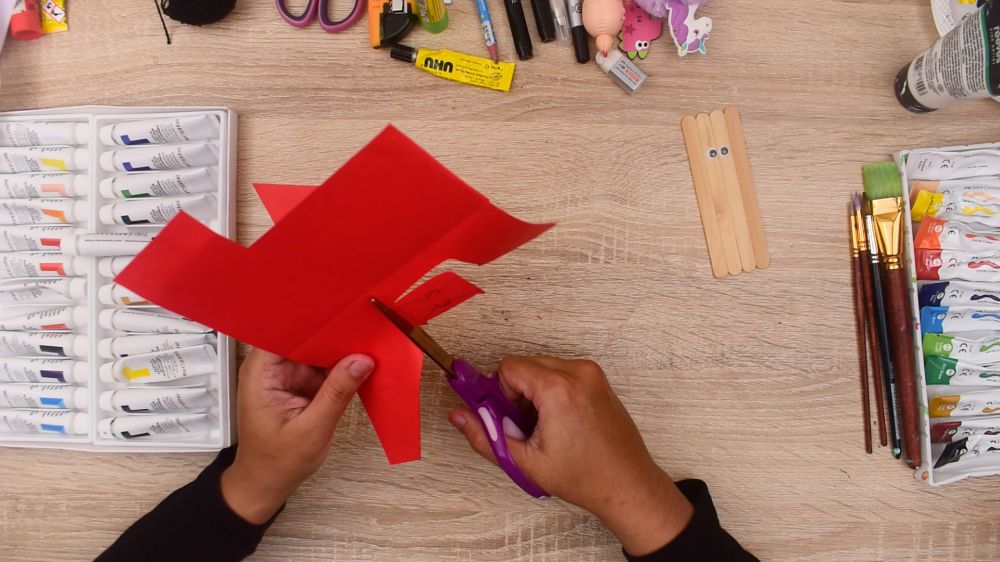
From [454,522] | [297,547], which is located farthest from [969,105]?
[297,547]

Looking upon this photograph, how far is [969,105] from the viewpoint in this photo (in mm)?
642

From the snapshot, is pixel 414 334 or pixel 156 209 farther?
pixel 156 209

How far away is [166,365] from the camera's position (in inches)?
24.2

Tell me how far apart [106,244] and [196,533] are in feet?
0.99

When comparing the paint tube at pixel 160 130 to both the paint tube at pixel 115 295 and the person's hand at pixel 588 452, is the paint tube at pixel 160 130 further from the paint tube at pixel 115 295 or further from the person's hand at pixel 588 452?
the person's hand at pixel 588 452

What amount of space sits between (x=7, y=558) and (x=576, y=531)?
603 millimetres

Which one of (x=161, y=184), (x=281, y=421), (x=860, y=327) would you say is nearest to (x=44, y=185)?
(x=161, y=184)

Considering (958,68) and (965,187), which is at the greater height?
(958,68)

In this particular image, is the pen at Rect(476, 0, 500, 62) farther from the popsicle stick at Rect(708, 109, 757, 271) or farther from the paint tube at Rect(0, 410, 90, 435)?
the paint tube at Rect(0, 410, 90, 435)

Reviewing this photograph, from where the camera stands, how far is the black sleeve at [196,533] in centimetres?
57

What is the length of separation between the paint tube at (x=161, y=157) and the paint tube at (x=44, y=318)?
16cm

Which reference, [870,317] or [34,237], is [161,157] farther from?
[870,317]

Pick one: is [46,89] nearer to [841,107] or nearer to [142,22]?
[142,22]

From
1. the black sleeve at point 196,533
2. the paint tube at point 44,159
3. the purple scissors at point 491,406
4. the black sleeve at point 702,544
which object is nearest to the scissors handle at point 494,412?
the purple scissors at point 491,406
